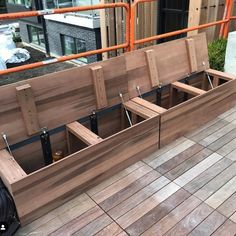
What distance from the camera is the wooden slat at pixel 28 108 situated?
7.16 ft

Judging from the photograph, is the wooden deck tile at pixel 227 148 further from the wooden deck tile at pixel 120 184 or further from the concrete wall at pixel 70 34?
the concrete wall at pixel 70 34

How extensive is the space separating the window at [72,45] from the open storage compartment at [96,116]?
5.16 m

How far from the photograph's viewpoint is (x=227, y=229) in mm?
1951

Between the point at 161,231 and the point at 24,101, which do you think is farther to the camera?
the point at 24,101

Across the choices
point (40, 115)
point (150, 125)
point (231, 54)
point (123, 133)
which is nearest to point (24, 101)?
point (40, 115)

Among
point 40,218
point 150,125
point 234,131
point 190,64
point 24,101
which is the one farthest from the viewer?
point 190,64

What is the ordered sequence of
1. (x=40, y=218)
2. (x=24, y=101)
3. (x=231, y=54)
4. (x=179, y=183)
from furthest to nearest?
(x=231, y=54) < (x=179, y=183) < (x=24, y=101) < (x=40, y=218)

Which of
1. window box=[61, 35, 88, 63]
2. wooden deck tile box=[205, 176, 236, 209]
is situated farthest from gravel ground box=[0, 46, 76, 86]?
wooden deck tile box=[205, 176, 236, 209]

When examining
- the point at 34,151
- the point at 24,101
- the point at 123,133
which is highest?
the point at 24,101

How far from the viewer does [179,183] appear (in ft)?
7.77

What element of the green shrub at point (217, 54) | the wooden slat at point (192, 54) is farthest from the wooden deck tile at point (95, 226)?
the green shrub at point (217, 54)

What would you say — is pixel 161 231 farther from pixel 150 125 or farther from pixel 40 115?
pixel 40 115

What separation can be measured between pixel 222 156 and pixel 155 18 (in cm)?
397

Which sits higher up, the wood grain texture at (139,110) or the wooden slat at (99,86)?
the wooden slat at (99,86)
